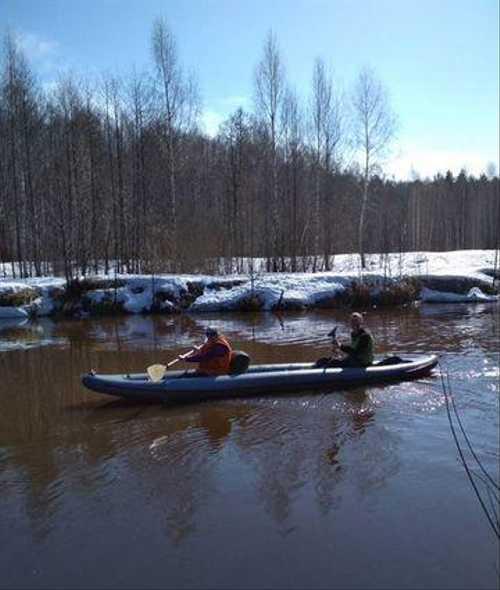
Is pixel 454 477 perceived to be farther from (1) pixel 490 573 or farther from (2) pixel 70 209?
(2) pixel 70 209

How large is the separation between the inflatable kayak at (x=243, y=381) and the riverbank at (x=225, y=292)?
12.9m

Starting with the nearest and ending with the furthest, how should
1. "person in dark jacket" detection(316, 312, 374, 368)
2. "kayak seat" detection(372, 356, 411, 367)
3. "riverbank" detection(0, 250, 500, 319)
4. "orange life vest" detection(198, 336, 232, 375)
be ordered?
"orange life vest" detection(198, 336, 232, 375) → "person in dark jacket" detection(316, 312, 374, 368) → "kayak seat" detection(372, 356, 411, 367) → "riverbank" detection(0, 250, 500, 319)

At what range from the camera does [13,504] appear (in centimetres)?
662

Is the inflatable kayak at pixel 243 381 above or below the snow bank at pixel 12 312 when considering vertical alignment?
below

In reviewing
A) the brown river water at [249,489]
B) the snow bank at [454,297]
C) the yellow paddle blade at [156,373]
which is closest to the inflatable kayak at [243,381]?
the yellow paddle blade at [156,373]

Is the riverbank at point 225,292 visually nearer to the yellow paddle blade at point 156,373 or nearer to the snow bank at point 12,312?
the snow bank at point 12,312

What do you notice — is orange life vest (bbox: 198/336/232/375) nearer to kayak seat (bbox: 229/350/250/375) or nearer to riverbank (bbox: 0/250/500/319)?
kayak seat (bbox: 229/350/250/375)

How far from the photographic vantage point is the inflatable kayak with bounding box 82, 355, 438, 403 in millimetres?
10367

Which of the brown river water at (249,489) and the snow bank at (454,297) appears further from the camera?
the snow bank at (454,297)

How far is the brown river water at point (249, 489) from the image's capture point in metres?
5.18

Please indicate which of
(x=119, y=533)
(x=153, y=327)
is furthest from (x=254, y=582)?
(x=153, y=327)

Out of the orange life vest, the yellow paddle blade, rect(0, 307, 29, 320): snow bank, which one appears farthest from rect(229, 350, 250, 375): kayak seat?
rect(0, 307, 29, 320): snow bank

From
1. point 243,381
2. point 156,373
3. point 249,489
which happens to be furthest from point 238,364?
point 249,489

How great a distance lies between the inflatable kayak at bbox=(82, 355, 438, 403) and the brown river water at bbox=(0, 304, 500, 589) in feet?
0.66
